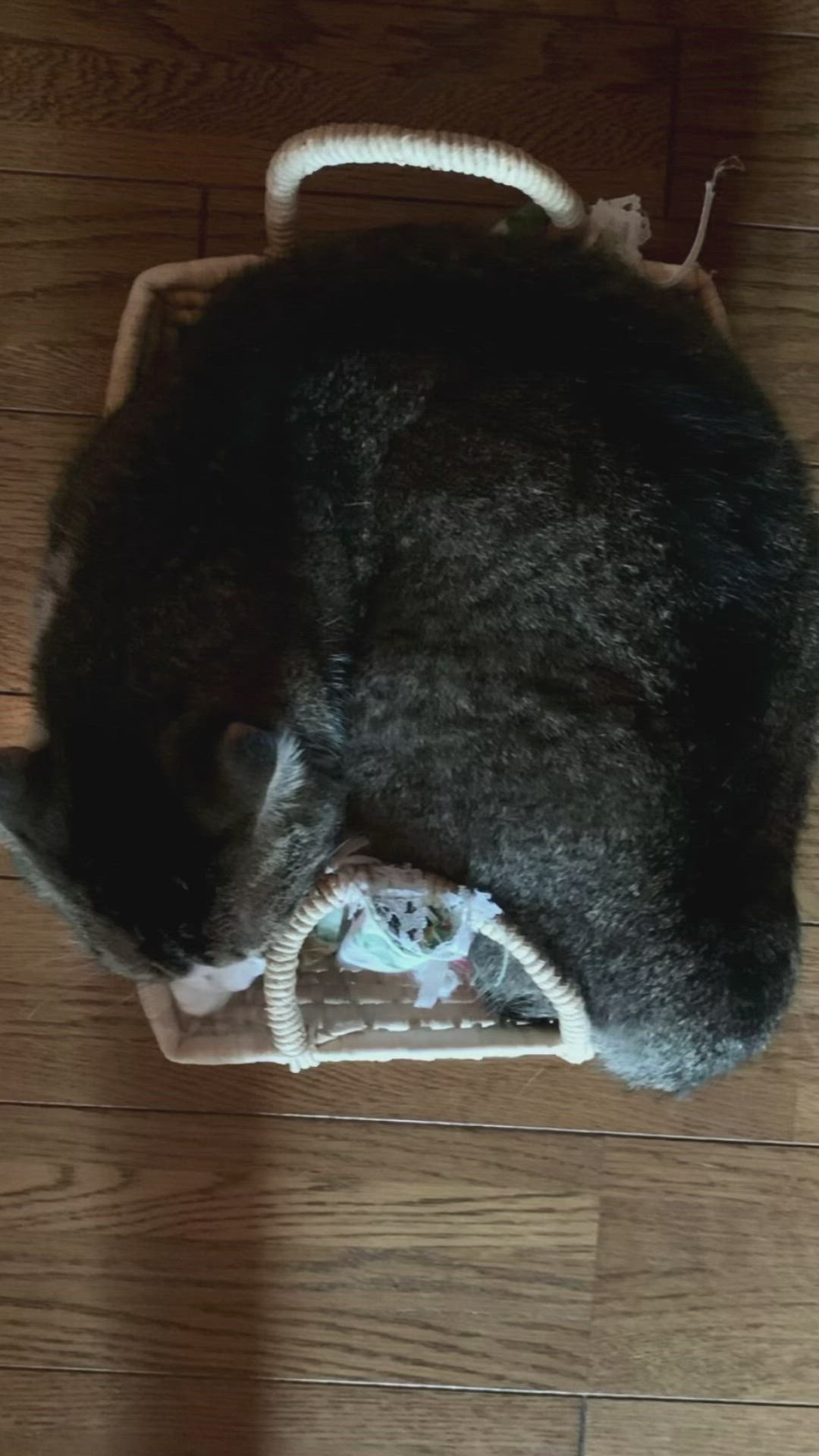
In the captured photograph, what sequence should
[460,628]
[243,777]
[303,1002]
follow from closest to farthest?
[243,777], [460,628], [303,1002]

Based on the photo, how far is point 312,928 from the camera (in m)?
1.03

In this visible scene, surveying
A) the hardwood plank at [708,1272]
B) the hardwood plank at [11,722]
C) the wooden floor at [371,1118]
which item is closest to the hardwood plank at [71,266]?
the wooden floor at [371,1118]

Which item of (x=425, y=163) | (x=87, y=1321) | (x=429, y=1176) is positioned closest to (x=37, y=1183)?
(x=87, y=1321)

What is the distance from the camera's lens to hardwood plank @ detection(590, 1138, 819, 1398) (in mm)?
1345

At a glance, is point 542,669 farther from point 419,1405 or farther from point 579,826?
point 419,1405

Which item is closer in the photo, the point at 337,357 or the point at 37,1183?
the point at 337,357

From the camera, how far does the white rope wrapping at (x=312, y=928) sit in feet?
3.16

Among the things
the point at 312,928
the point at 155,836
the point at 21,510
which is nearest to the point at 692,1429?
the point at 312,928

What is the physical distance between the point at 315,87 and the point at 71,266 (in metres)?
0.32

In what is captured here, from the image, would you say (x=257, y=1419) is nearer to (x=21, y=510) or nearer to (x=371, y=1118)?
(x=371, y=1118)

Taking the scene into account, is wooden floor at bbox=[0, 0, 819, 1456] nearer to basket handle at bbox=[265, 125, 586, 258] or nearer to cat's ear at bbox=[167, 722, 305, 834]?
basket handle at bbox=[265, 125, 586, 258]

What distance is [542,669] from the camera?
94cm

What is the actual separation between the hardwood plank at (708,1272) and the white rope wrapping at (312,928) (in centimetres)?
35

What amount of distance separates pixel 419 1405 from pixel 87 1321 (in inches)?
14.0
